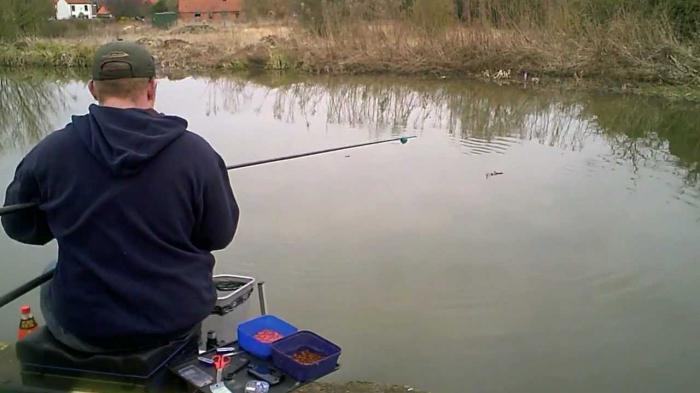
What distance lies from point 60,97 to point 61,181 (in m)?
10.6

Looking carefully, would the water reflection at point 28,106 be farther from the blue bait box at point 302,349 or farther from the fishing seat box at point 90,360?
the blue bait box at point 302,349

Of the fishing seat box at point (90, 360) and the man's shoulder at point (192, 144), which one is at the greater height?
the man's shoulder at point (192, 144)

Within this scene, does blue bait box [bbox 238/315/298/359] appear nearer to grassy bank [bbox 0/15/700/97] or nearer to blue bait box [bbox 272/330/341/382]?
blue bait box [bbox 272/330/341/382]

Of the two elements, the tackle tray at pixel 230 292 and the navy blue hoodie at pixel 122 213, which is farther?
the tackle tray at pixel 230 292

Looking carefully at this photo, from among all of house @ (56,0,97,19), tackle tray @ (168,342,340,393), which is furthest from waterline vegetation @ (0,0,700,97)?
house @ (56,0,97,19)

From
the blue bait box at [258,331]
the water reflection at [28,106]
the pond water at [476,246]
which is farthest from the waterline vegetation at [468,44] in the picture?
the blue bait box at [258,331]

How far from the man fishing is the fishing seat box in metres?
0.03

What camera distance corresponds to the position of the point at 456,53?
14227 millimetres

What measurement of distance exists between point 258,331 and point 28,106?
31.4ft

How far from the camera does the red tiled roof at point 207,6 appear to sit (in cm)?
3322

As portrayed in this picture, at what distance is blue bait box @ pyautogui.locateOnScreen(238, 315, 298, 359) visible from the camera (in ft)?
6.34

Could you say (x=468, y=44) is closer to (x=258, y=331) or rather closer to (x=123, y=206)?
(x=258, y=331)

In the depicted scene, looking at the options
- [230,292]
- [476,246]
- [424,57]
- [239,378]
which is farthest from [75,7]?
[239,378]

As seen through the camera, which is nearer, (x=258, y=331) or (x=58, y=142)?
(x=58, y=142)
